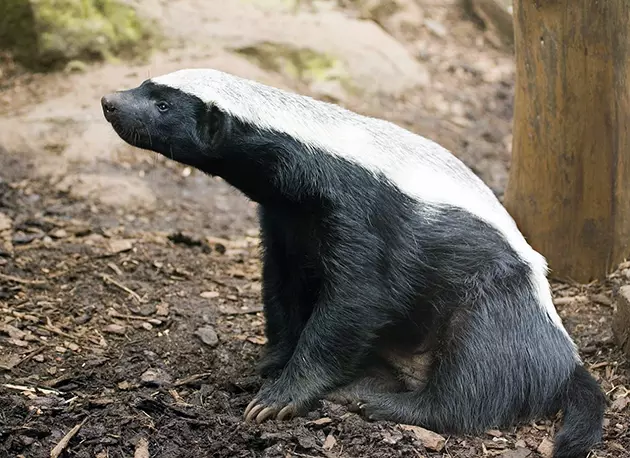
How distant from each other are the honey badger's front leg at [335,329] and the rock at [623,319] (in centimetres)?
156

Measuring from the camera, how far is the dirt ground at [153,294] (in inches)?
179

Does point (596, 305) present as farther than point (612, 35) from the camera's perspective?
Yes

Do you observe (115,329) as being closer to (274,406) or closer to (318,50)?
(274,406)

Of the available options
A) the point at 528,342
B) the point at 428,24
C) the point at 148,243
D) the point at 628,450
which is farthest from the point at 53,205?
the point at 428,24

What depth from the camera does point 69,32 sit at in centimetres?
983

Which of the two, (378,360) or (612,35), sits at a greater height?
(612,35)

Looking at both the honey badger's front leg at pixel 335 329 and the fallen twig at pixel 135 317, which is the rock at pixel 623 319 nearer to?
the honey badger's front leg at pixel 335 329

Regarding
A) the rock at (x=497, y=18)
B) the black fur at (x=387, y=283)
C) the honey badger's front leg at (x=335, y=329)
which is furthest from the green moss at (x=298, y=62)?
the honey badger's front leg at (x=335, y=329)

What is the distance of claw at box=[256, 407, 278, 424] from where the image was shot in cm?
468

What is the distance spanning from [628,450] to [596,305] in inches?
66.2

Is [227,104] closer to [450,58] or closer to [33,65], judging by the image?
[33,65]

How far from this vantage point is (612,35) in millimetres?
5695

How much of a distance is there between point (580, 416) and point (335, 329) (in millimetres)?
1400

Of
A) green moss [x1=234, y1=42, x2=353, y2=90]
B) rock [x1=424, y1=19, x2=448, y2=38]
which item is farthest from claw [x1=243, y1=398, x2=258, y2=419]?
rock [x1=424, y1=19, x2=448, y2=38]
